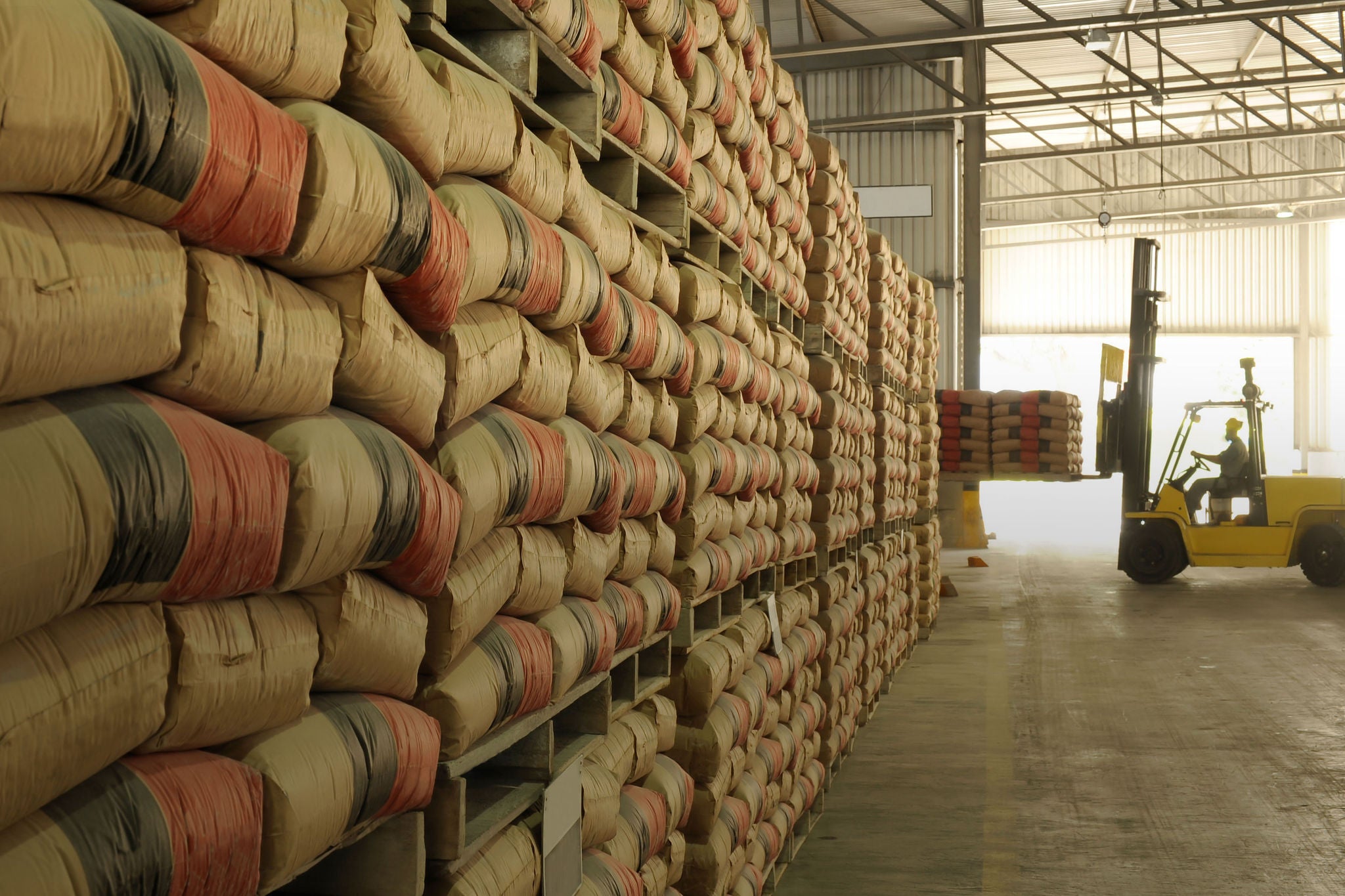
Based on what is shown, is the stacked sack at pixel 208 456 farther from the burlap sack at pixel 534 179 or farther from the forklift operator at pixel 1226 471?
the forklift operator at pixel 1226 471

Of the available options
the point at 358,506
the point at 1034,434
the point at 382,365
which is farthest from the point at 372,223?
the point at 1034,434

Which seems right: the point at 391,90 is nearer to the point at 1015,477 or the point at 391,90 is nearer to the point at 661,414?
the point at 661,414

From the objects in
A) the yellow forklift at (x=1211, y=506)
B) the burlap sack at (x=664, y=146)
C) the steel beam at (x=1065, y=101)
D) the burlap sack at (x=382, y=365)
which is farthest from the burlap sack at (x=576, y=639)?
the steel beam at (x=1065, y=101)

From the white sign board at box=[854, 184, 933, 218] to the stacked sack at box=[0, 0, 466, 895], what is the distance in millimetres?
18500

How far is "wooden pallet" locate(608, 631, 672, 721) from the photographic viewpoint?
A: 295 centimetres

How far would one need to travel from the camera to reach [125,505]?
3.52 feet

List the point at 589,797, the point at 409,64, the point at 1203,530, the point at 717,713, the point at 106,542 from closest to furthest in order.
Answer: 1. the point at 106,542
2. the point at 409,64
3. the point at 589,797
4. the point at 717,713
5. the point at 1203,530

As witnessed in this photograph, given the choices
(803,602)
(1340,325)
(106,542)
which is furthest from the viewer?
(1340,325)

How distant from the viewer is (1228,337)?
31031mm

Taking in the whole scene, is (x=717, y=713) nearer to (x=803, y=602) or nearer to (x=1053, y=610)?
(x=803, y=602)

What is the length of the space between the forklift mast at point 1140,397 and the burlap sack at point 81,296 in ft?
51.0

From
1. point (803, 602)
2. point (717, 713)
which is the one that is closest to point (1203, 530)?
point (803, 602)

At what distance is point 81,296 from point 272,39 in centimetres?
46

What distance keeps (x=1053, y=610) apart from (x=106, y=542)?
42.5ft
